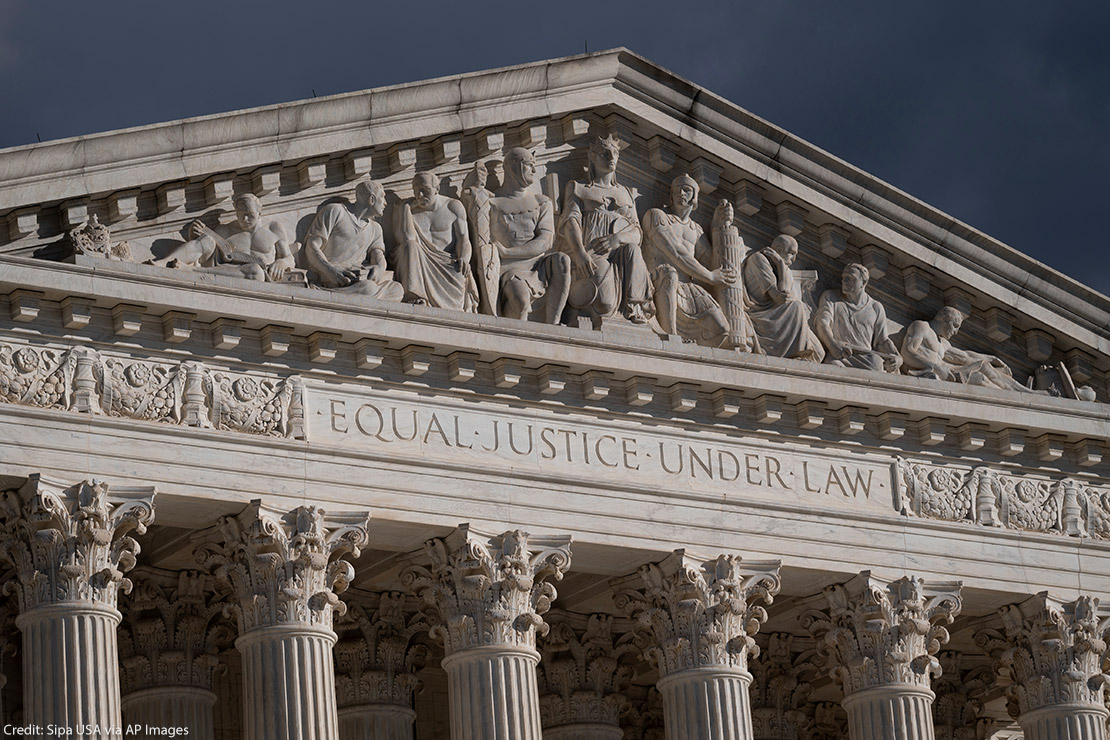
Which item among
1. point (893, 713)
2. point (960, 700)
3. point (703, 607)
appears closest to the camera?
point (703, 607)

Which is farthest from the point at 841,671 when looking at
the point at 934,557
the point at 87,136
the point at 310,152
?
the point at 87,136

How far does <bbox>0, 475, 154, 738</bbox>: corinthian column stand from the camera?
2898cm

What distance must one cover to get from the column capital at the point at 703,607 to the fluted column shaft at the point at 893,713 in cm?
218

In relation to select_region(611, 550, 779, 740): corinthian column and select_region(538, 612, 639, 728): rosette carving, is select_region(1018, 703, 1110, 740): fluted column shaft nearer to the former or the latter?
select_region(611, 550, 779, 740): corinthian column

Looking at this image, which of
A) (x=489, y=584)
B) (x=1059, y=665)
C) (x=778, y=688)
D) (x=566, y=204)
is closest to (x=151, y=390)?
(x=489, y=584)

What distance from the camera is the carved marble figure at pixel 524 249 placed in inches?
1335

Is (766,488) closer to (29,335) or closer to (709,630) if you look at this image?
(709,630)

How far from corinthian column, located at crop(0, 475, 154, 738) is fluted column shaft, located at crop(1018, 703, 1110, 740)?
14.8m

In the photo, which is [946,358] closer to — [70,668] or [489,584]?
[489,584]

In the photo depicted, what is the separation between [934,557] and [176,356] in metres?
12.2

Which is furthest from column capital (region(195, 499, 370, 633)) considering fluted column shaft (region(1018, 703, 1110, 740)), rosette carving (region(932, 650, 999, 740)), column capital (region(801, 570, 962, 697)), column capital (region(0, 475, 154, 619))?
rosette carving (region(932, 650, 999, 740))

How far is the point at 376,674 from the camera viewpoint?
35750 millimetres

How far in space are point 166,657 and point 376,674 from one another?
3366mm

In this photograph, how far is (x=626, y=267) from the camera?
34875 millimetres
